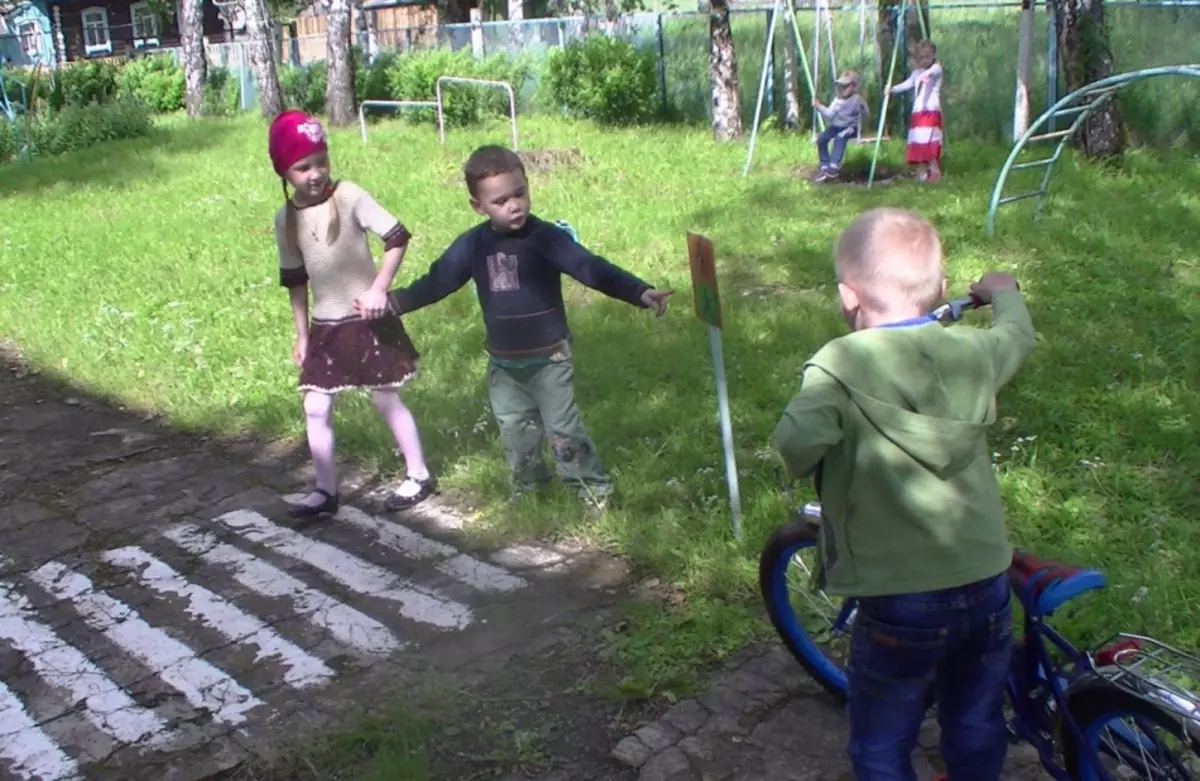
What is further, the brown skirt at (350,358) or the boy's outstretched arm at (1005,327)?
the brown skirt at (350,358)

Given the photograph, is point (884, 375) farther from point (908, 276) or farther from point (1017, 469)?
point (1017, 469)

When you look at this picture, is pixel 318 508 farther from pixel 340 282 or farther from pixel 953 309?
pixel 953 309

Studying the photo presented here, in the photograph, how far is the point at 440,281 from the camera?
14.6 feet

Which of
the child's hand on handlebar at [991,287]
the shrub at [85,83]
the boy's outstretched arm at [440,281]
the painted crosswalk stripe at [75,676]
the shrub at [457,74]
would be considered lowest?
the painted crosswalk stripe at [75,676]

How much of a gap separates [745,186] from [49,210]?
7811mm

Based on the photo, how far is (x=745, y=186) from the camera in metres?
11.0

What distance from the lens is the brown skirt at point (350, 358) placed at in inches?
184

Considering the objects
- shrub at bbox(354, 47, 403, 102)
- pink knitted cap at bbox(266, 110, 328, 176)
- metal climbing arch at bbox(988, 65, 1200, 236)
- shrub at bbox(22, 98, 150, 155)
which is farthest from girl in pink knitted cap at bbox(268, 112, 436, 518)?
shrub at bbox(354, 47, 403, 102)

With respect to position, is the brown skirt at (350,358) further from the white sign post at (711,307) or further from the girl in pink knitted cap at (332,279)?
the white sign post at (711,307)

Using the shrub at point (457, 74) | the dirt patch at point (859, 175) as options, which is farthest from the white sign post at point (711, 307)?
the shrub at point (457, 74)

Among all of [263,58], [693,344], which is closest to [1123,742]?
[693,344]

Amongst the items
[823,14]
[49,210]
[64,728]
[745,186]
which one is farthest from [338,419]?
[823,14]

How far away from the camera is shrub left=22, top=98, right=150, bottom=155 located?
18.9 metres

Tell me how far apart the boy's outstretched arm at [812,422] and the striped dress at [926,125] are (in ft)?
31.2
